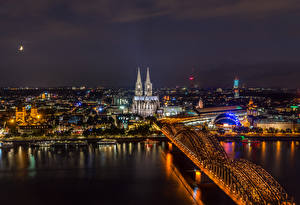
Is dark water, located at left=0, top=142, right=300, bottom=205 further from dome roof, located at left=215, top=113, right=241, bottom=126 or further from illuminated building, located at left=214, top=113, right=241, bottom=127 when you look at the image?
dome roof, located at left=215, top=113, right=241, bottom=126

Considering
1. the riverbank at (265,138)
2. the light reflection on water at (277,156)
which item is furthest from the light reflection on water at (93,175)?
the riverbank at (265,138)

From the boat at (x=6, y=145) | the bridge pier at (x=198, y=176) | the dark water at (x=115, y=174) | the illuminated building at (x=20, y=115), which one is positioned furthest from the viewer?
the illuminated building at (x=20, y=115)

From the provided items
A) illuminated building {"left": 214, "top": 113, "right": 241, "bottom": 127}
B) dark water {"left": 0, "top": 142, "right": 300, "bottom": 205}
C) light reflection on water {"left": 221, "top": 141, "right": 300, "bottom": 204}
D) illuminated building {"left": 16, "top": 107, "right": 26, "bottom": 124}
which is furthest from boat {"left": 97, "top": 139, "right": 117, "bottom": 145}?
illuminated building {"left": 16, "top": 107, "right": 26, "bottom": 124}

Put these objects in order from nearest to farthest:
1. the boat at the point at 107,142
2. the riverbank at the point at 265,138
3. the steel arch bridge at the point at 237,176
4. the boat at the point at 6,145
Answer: the steel arch bridge at the point at 237,176 < the boat at the point at 6,145 < the boat at the point at 107,142 < the riverbank at the point at 265,138

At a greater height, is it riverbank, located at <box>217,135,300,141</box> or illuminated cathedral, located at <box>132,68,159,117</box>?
illuminated cathedral, located at <box>132,68,159,117</box>

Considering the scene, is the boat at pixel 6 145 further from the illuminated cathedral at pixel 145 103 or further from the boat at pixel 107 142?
the illuminated cathedral at pixel 145 103

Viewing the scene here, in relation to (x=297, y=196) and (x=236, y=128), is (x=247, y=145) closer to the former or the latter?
(x=236, y=128)
